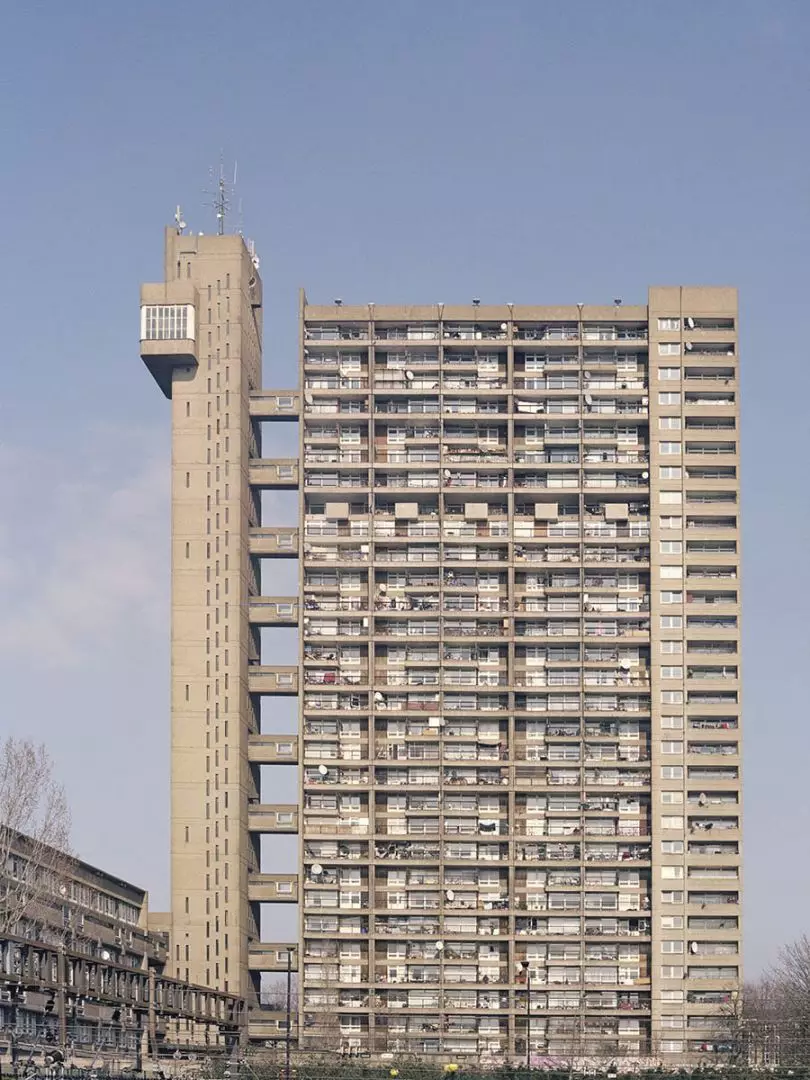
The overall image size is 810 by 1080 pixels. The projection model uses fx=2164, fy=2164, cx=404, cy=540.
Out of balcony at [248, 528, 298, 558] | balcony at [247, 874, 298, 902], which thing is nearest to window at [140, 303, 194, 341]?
balcony at [248, 528, 298, 558]

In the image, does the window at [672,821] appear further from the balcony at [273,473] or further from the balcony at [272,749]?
the balcony at [273,473]

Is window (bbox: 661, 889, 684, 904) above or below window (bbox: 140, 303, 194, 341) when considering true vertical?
below

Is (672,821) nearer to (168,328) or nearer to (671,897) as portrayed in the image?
(671,897)

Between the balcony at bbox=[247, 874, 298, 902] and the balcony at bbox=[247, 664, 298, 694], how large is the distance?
14486 millimetres

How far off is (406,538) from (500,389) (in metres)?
14.3

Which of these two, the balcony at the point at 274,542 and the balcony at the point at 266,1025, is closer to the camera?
the balcony at the point at 266,1025

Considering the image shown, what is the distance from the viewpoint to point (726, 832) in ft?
551

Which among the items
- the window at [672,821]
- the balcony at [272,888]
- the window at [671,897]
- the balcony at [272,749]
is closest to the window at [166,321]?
the balcony at [272,749]

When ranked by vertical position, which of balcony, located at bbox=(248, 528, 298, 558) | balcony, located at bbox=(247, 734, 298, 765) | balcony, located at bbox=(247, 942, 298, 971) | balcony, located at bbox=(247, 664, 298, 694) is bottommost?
balcony, located at bbox=(247, 942, 298, 971)

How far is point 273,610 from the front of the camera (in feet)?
564

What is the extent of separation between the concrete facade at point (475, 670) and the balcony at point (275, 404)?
212mm

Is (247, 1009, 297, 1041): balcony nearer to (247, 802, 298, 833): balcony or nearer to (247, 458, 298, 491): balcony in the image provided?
(247, 802, 298, 833): balcony

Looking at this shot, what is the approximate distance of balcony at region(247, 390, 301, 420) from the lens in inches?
6890

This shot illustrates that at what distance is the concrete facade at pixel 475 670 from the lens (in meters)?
166
